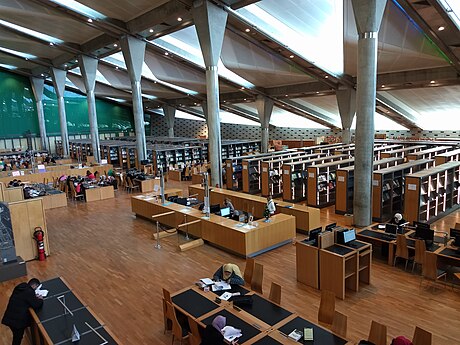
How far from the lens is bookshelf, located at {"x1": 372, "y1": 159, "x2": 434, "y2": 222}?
10.8 meters

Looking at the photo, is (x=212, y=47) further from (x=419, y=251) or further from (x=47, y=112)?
(x=47, y=112)

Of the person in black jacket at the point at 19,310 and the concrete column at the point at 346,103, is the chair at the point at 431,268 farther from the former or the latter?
the concrete column at the point at 346,103

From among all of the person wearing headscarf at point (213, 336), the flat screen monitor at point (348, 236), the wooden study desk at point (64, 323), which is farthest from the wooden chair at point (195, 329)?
the flat screen monitor at point (348, 236)

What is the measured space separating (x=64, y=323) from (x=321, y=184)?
406 inches

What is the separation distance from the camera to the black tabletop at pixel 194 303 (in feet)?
16.3

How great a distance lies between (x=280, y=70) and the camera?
66.9 feet

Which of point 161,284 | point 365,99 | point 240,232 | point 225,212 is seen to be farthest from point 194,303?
point 365,99

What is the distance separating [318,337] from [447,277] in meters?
4.39

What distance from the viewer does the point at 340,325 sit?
4387mm

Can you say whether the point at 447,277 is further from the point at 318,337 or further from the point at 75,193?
the point at 75,193

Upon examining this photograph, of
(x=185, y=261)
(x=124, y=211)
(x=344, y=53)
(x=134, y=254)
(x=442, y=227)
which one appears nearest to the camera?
(x=185, y=261)

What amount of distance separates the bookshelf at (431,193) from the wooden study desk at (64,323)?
8855mm

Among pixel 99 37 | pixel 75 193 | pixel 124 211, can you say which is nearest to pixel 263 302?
pixel 124 211

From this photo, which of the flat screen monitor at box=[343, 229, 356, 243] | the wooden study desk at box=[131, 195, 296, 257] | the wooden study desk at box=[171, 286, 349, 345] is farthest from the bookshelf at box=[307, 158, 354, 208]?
the wooden study desk at box=[171, 286, 349, 345]
